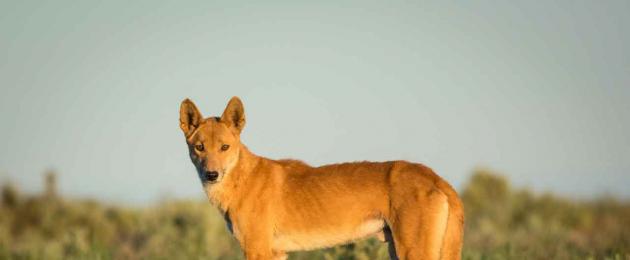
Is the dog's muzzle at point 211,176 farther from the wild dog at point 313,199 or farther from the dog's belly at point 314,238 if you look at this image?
the dog's belly at point 314,238

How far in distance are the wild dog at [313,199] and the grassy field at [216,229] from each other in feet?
8.52

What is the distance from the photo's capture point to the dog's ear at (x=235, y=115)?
8.62 metres

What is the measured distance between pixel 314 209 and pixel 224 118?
1.59 m

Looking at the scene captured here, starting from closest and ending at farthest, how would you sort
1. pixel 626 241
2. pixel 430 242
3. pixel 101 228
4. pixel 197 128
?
pixel 430 242 → pixel 197 128 → pixel 626 241 → pixel 101 228

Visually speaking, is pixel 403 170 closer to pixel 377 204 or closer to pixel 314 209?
pixel 377 204

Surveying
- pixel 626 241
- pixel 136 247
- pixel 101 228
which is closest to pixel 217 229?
pixel 136 247

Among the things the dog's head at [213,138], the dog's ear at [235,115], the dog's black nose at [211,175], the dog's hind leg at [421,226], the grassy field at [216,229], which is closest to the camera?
the dog's hind leg at [421,226]

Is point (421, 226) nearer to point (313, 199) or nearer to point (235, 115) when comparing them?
point (313, 199)

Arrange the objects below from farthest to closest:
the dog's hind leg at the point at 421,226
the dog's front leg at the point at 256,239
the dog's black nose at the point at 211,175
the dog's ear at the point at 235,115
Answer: the dog's ear at the point at 235,115 → the dog's black nose at the point at 211,175 → the dog's front leg at the point at 256,239 → the dog's hind leg at the point at 421,226

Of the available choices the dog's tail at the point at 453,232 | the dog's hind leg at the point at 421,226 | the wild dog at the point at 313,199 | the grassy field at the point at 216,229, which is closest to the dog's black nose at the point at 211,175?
the wild dog at the point at 313,199

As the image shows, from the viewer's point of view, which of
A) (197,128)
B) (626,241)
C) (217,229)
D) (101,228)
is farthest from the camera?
(101,228)

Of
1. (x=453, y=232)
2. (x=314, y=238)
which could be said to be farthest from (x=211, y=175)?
(x=453, y=232)

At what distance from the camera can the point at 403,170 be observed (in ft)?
25.8

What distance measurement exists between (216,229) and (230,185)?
10779 mm
